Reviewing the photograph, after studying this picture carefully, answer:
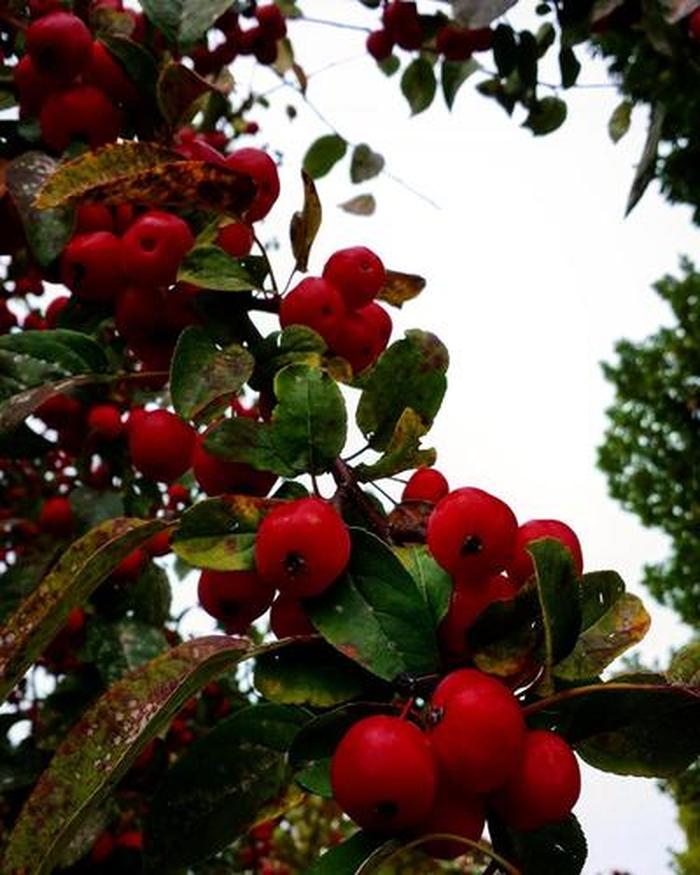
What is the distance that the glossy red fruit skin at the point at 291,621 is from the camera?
63cm

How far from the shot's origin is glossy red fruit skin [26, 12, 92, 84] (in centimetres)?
92

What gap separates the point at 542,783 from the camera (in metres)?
0.52

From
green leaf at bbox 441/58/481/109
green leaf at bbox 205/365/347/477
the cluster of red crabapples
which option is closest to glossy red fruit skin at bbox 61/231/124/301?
green leaf at bbox 205/365/347/477

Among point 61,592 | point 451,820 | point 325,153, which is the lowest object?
point 451,820

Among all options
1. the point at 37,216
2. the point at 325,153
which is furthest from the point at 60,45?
the point at 325,153

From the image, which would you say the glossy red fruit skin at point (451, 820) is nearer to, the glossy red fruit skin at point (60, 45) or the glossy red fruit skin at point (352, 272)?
the glossy red fruit skin at point (352, 272)

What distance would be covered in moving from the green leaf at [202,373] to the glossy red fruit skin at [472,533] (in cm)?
19

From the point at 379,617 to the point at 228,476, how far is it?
174 millimetres

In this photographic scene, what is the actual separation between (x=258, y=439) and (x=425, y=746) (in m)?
0.24

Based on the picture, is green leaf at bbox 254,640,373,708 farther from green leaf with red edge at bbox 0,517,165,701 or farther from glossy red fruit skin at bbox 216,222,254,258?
glossy red fruit skin at bbox 216,222,254,258

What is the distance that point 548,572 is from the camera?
0.55m

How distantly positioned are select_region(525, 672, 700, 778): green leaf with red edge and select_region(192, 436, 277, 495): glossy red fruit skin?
0.25m

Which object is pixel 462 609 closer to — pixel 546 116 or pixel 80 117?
pixel 80 117

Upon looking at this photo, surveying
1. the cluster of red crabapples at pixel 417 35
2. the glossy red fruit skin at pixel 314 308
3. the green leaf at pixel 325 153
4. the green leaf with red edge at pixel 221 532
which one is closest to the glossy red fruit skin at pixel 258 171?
the glossy red fruit skin at pixel 314 308
